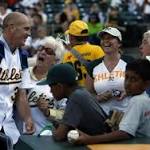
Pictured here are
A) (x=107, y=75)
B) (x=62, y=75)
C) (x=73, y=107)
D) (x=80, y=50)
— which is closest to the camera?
(x=73, y=107)

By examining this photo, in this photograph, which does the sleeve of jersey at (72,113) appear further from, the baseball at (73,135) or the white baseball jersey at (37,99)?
the white baseball jersey at (37,99)

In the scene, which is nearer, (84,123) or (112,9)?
(84,123)

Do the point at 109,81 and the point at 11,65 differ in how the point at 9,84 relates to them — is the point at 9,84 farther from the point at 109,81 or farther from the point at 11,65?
the point at 109,81

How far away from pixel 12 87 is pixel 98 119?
4.73 ft

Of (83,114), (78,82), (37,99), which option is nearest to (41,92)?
(37,99)

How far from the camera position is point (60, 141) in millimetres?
4711

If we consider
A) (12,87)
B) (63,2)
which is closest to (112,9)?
(63,2)

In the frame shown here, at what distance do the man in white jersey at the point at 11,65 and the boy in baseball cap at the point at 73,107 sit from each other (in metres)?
1.10

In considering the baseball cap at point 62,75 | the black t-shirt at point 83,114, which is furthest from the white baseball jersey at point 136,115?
the baseball cap at point 62,75

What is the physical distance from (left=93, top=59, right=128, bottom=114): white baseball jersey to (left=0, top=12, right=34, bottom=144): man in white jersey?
3.10 feet

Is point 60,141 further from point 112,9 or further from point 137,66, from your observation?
point 112,9

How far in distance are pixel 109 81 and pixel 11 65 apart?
1.21 metres

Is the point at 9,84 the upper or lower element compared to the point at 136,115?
lower

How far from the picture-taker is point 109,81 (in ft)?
21.5
